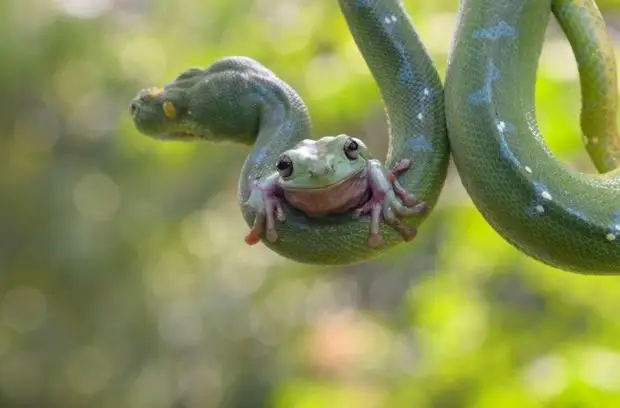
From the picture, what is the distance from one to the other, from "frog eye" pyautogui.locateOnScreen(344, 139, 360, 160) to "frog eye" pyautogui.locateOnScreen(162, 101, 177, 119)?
1.37ft

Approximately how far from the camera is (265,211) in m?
1.02

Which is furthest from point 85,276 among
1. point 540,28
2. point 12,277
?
point 540,28

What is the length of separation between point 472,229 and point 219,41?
1.22 metres

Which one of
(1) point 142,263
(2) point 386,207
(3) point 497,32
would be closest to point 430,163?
(2) point 386,207

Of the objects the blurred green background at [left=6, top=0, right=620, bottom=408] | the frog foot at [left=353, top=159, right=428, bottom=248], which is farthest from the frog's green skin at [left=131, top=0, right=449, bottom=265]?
the blurred green background at [left=6, top=0, right=620, bottom=408]

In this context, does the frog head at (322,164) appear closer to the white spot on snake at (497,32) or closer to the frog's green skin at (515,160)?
the frog's green skin at (515,160)

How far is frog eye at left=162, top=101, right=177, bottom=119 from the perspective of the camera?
129cm

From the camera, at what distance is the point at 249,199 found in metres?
1.05

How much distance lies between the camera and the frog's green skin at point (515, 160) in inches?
39.9

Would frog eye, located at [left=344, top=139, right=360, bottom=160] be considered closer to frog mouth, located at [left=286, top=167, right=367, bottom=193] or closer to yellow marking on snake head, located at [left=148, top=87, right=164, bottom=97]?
frog mouth, located at [left=286, top=167, right=367, bottom=193]

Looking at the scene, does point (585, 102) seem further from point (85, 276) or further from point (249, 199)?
point (85, 276)

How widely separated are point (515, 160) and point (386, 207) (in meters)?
0.18

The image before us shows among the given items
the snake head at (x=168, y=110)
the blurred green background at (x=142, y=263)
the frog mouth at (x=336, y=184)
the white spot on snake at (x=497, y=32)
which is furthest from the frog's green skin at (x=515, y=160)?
the blurred green background at (x=142, y=263)

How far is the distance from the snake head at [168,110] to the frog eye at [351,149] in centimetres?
40
